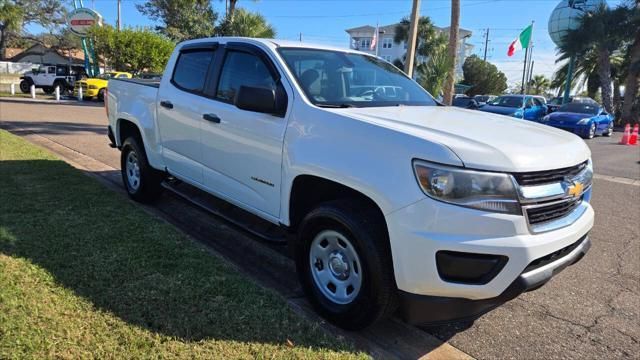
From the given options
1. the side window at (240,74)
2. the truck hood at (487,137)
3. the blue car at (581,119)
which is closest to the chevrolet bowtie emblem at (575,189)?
the truck hood at (487,137)

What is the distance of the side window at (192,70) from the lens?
474 centimetres

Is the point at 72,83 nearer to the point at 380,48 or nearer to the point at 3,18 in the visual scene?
the point at 3,18

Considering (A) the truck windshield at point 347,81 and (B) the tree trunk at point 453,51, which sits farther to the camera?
(B) the tree trunk at point 453,51

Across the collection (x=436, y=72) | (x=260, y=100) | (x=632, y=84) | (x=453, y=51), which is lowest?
(x=260, y=100)

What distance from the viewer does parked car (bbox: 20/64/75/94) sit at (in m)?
31.9

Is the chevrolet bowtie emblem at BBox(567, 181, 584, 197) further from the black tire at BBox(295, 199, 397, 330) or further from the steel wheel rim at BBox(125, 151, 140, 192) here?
the steel wheel rim at BBox(125, 151, 140, 192)

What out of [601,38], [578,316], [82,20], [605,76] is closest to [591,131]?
[601,38]

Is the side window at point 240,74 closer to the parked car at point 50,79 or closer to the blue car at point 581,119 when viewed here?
the blue car at point 581,119

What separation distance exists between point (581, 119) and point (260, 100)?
1971 centimetres

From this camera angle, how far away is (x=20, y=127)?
1278cm

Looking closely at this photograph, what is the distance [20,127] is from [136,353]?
12.4 meters

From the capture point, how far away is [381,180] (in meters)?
2.82

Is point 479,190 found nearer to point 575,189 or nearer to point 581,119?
point 575,189

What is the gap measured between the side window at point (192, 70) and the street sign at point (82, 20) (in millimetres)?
30704
